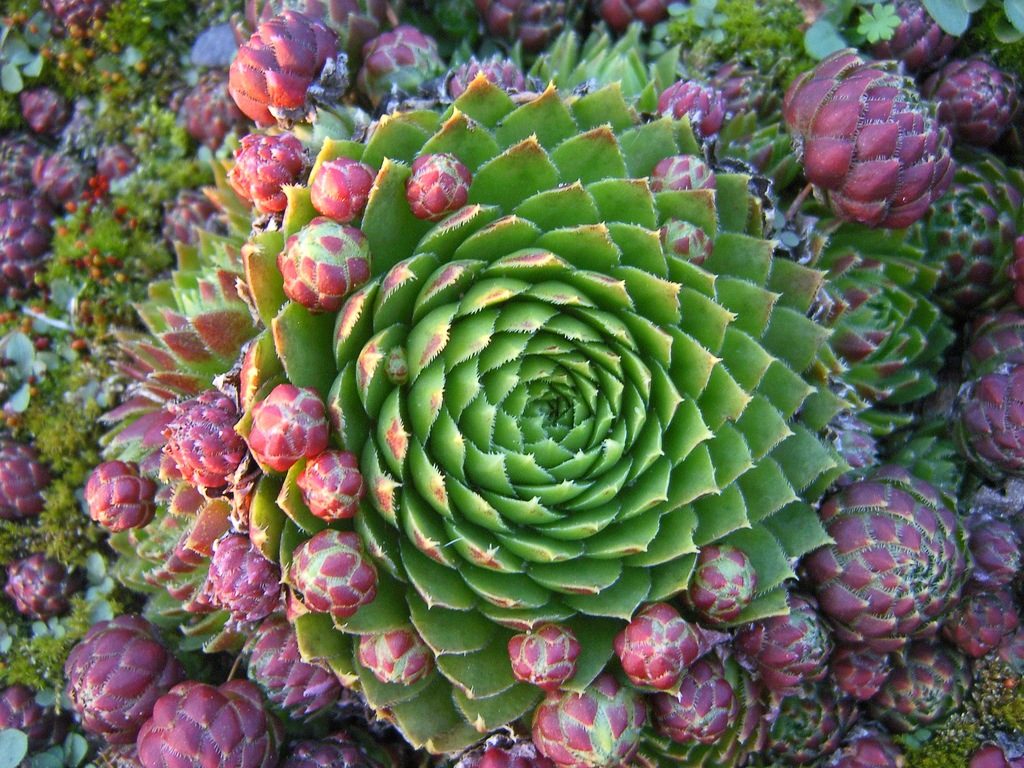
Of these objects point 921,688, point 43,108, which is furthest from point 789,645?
point 43,108

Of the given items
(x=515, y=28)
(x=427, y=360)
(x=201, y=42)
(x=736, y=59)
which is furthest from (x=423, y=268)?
(x=201, y=42)

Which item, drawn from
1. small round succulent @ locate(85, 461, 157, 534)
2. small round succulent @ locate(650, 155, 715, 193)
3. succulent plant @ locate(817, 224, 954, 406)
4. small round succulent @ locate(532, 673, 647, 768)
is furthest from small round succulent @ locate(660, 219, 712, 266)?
small round succulent @ locate(85, 461, 157, 534)

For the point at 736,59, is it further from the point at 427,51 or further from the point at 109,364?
the point at 109,364

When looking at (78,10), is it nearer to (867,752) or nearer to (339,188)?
(339,188)

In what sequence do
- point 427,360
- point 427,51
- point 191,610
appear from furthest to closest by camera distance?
point 427,51
point 191,610
point 427,360

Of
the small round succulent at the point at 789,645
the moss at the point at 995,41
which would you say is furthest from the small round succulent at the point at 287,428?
the moss at the point at 995,41
